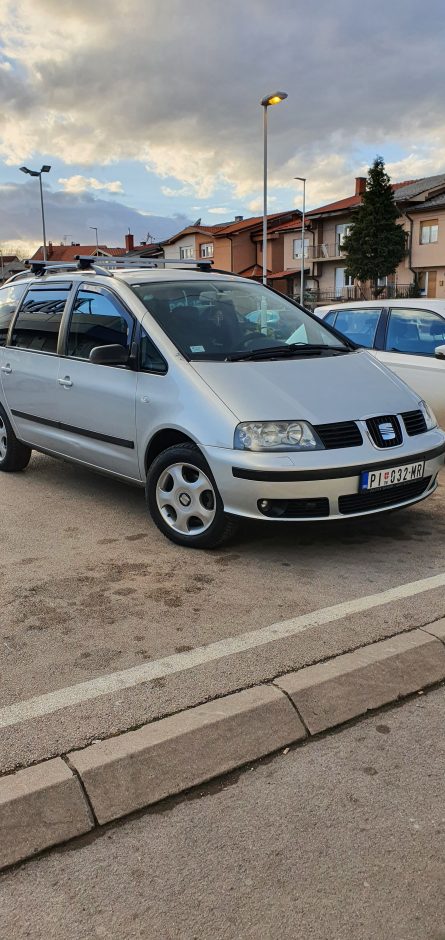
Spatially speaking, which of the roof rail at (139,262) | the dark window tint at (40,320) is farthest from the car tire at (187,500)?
the roof rail at (139,262)

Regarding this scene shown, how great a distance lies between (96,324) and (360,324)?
10.7 ft

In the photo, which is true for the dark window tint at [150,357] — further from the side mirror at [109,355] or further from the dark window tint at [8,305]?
the dark window tint at [8,305]

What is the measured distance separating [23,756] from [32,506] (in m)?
3.29

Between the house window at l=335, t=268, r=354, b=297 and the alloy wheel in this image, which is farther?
the house window at l=335, t=268, r=354, b=297

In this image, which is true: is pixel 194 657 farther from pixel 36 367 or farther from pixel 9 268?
pixel 9 268

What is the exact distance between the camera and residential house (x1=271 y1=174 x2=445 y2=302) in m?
43.2

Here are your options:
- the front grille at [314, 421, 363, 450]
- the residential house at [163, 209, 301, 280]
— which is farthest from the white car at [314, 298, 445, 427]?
the residential house at [163, 209, 301, 280]

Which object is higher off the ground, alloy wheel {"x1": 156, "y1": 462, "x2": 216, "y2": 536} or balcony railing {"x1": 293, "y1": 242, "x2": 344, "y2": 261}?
balcony railing {"x1": 293, "y1": 242, "x2": 344, "y2": 261}

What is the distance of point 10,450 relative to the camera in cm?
655

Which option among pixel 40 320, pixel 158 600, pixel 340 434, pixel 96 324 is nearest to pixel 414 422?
pixel 340 434

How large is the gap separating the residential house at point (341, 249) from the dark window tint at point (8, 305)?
3985 cm

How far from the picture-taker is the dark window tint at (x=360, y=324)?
24.2 feet

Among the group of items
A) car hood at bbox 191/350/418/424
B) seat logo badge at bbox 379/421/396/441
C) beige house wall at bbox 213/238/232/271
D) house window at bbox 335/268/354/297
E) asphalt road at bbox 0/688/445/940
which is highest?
beige house wall at bbox 213/238/232/271

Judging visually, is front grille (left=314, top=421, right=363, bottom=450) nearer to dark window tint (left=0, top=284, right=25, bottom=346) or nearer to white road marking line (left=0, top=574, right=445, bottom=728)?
white road marking line (left=0, top=574, right=445, bottom=728)
